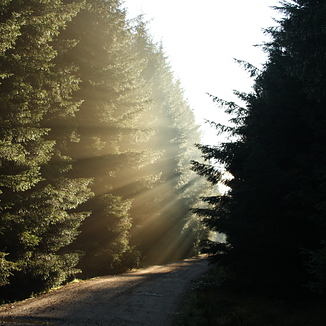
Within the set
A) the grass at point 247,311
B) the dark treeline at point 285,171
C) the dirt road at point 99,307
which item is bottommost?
the grass at point 247,311

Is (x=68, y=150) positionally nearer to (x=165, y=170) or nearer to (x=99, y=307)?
(x=99, y=307)

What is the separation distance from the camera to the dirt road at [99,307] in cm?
690

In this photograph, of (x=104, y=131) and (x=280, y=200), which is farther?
(x=104, y=131)

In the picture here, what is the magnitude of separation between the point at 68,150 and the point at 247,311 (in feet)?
31.9

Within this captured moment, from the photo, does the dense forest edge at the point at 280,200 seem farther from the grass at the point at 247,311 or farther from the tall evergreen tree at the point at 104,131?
the tall evergreen tree at the point at 104,131

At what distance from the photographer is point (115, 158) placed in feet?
50.9

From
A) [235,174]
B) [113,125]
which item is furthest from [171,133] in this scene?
[235,174]

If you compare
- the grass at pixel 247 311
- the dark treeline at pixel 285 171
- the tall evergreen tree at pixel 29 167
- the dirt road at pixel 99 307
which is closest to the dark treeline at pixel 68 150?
the tall evergreen tree at pixel 29 167

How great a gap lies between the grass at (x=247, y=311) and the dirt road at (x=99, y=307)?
1.76 ft

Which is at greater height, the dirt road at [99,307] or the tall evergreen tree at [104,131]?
the tall evergreen tree at [104,131]

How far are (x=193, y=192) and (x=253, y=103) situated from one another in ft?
75.8

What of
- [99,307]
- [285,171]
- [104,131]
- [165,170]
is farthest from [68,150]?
[165,170]

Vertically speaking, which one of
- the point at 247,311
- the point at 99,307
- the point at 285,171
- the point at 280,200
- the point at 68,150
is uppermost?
the point at 68,150

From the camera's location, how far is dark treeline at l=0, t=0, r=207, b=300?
8.70 metres
